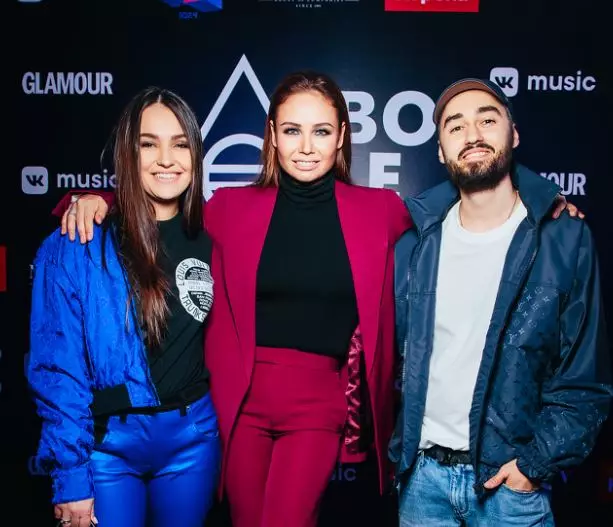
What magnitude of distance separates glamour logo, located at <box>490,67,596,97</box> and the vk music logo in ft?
6.85

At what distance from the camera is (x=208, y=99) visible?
9.46 ft

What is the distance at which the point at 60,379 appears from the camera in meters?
1.49

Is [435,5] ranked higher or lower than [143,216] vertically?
higher

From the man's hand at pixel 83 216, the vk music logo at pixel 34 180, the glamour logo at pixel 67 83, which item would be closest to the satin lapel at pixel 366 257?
the man's hand at pixel 83 216

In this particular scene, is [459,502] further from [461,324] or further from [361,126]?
[361,126]

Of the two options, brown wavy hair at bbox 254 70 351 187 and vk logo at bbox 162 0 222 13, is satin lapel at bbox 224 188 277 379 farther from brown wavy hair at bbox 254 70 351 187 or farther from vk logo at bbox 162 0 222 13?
vk logo at bbox 162 0 222 13

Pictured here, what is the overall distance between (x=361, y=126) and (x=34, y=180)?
153cm

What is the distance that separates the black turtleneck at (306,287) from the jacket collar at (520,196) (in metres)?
0.25

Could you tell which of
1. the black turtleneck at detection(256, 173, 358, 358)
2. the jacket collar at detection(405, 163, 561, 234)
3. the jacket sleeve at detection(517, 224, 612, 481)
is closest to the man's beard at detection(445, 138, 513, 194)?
the jacket collar at detection(405, 163, 561, 234)

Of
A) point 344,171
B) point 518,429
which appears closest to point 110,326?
point 344,171

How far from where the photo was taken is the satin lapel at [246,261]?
5.95ft

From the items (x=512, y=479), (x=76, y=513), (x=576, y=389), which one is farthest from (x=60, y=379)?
(x=576, y=389)

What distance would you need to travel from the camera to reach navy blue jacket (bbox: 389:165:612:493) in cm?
156

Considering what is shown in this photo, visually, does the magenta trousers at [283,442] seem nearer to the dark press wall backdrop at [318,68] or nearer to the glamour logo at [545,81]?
the dark press wall backdrop at [318,68]
